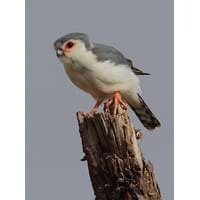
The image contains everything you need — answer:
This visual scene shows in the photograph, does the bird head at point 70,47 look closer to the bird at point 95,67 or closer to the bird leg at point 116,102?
the bird at point 95,67

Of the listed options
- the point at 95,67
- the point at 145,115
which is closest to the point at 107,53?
the point at 95,67

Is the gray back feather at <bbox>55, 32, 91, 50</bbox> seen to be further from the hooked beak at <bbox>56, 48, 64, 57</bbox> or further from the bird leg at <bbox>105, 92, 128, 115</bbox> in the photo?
the bird leg at <bbox>105, 92, 128, 115</bbox>

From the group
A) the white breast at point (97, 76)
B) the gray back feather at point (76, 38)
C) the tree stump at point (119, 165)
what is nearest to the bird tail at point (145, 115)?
the white breast at point (97, 76)

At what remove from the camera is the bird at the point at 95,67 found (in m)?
5.95

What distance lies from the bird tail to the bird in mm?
724

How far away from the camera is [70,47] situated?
19.6 ft

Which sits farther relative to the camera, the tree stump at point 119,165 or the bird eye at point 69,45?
the bird eye at point 69,45

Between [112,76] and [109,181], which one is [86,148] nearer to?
[109,181]

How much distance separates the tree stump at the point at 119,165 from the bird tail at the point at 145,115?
66.8 inches

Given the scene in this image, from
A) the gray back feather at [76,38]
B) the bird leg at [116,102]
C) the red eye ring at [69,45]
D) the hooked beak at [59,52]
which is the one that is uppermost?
the gray back feather at [76,38]

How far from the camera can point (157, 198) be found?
5.29 meters

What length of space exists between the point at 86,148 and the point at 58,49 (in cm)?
123

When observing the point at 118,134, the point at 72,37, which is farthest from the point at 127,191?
the point at 72,37

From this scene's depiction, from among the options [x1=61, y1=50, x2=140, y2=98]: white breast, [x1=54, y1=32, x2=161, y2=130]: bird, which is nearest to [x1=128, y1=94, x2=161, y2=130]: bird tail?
[x1=54, y1=32, x2=161, y2=130]: bird
